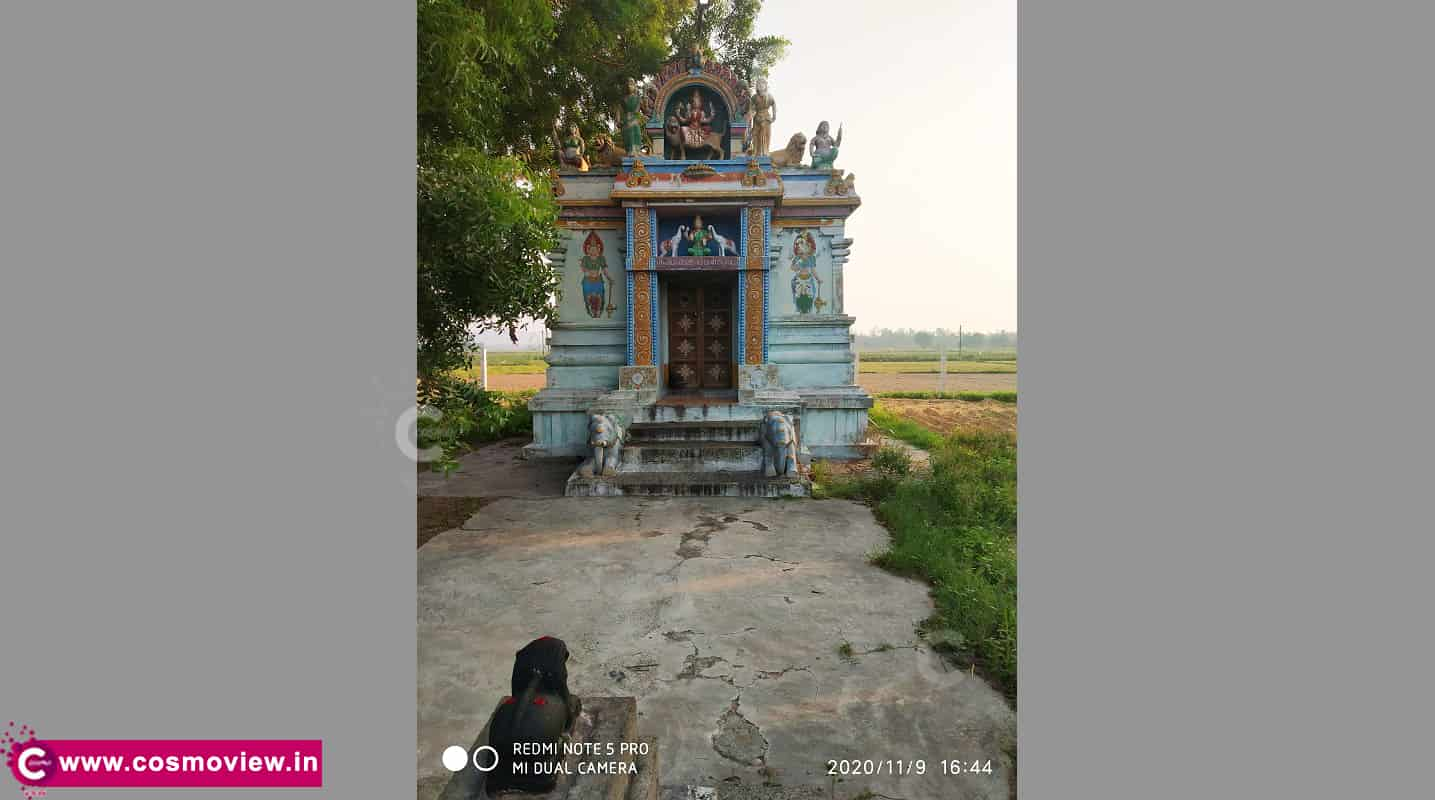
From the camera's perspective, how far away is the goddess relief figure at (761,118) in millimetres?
9398

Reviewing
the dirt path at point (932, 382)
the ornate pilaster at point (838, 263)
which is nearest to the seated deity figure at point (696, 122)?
the ornate pilaster at point (838, 263)

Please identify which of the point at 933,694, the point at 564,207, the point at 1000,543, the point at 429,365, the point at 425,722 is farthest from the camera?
the point at 564,207

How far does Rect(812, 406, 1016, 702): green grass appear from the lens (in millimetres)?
3158

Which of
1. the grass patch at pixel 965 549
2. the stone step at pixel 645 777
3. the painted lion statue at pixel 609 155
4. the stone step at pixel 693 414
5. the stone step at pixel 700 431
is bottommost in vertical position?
the grass patch at pixel 965 549

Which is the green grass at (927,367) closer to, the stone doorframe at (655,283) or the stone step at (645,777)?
the stone doorframe at (655,283)

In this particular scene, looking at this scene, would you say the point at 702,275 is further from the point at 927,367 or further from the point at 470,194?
the point at 927,367

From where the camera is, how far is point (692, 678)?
285 centimetres

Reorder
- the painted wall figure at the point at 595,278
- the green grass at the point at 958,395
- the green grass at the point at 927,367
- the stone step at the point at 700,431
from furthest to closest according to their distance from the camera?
the green grass at the point at 927,367 < the green grass at the point at 958,395 < the painted wall figure at the point at 595,278 < the stone step at the point at 700,431

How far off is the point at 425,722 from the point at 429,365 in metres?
1.74
